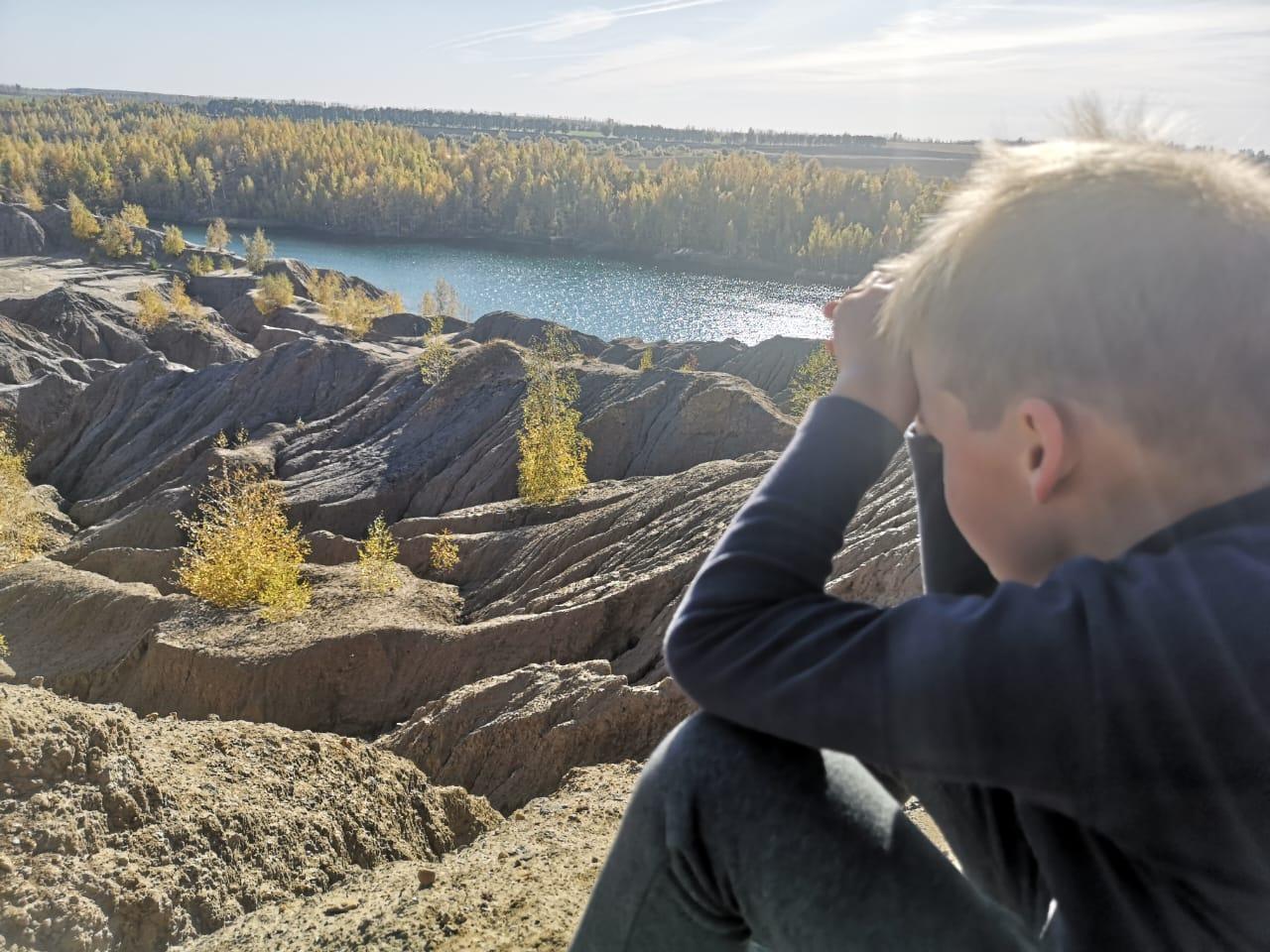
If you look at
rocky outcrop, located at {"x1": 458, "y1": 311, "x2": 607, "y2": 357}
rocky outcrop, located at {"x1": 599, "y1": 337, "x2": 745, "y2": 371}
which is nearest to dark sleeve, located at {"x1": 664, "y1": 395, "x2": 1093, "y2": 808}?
rocky outcrop, located at {"x1": 599, "y1": 337, "x2": 745, "y2": 371}

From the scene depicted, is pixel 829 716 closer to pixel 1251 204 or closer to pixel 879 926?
pixel 879 926

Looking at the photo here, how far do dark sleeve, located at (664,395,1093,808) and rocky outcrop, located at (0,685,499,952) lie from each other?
584 centimetres

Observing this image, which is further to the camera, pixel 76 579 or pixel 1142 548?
pixel 76 579

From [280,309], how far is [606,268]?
140 ft

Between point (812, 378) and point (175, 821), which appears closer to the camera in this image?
point (175, 821)

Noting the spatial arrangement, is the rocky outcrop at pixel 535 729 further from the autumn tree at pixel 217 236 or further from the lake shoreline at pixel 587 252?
the autumn tree at pixel 217 236

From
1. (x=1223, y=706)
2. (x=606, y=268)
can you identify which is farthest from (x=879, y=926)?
(x=606, y=268)

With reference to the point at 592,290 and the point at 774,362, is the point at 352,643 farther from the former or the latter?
the point at 592,290

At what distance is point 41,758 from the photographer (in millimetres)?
6797

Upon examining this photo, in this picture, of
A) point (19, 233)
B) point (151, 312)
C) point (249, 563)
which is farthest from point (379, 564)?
point (19, 233)

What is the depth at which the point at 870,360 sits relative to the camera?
2201 mm

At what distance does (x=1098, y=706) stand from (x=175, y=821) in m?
7.43

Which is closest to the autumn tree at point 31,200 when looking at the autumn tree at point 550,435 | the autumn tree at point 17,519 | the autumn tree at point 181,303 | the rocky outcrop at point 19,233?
the rocky outcrop at point 19,233

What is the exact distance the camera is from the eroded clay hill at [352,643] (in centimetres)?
614
